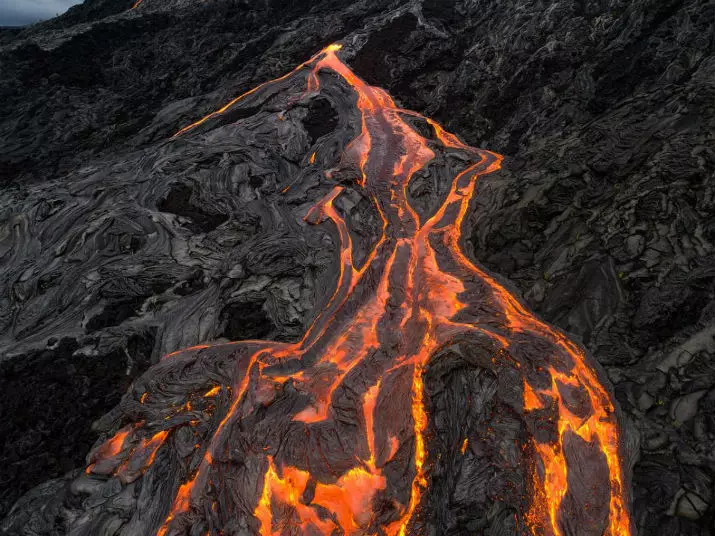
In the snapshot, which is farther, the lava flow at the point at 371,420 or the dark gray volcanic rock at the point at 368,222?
the dark gray volcanic rock at the point at 368,222

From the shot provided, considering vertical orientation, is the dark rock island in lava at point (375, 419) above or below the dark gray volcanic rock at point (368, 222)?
below

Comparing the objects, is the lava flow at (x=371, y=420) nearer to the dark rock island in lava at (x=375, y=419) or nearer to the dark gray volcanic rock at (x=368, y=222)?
the dark rock island in lava at (x=375, y=419)

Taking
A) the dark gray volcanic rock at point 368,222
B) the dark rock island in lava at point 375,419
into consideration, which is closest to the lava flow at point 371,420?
the dark rock island in lava at point 375,419

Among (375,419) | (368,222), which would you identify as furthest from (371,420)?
(368,222)

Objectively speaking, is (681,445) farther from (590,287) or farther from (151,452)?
(151,452)

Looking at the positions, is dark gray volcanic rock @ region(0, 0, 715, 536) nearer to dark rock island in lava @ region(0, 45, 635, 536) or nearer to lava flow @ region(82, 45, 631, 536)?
dark rock island in lava @ region(0, 45, 635, 536)

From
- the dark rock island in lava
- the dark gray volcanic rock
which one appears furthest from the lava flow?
the dark gray volcanic rock

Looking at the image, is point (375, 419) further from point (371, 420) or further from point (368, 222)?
point (368, 222)
